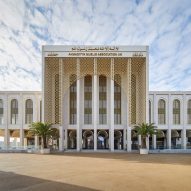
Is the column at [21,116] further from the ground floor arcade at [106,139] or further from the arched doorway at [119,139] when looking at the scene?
the arched doorway at [119,139]

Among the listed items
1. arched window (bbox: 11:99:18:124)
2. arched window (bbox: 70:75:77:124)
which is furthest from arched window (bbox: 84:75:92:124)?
arched window (bbox: 11:99:18:124)

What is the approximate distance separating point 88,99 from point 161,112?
45.2ft

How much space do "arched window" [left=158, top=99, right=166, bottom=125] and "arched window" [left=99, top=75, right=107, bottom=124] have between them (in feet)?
33.1

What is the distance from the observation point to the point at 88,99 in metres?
41.0

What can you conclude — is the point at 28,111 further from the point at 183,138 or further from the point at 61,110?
the point at 183,138

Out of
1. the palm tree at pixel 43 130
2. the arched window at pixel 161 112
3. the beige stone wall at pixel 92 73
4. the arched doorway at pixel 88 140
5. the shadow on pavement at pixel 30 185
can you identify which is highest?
the beige stone wall at pixel 92 73

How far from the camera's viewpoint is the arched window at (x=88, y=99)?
40.2m

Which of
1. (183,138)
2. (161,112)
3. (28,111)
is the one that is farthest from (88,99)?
(183,138)

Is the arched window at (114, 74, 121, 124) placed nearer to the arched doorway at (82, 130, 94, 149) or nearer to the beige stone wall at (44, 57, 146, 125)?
the beige stone wall at (44, 57, 146, 125)

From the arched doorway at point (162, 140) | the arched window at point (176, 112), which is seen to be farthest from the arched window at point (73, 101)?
the arched window at point (176, 112)

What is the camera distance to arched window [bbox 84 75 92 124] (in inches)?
1585

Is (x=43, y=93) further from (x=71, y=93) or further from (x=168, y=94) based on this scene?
(x=168, y=94)

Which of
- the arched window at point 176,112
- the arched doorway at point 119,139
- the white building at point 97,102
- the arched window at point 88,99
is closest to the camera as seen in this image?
the white building at point 97,102

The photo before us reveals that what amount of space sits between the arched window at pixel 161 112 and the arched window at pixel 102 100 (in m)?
10.1
